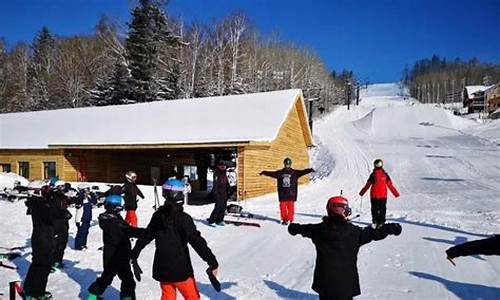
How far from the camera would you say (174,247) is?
14.0 ft

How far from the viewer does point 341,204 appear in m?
3.88

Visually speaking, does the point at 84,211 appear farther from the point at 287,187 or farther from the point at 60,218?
the point at 287,187

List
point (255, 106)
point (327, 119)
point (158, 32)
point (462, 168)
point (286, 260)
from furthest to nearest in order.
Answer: point (327, 119) → point (158, 32) → point (462, 168) → point (255, 106) → point (286, 260)

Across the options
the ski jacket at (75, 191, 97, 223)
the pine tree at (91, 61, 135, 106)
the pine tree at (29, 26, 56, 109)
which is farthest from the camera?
the pine tree at (29, 26, 56, 109)

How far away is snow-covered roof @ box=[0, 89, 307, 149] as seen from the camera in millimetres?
21781

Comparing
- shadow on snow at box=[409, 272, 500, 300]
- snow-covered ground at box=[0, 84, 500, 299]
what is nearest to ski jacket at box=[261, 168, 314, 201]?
snow-covered ground at box=[0, 84, 500, 299]

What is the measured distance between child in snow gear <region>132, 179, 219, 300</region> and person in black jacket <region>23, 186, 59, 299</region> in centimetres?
236

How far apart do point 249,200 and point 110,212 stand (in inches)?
523

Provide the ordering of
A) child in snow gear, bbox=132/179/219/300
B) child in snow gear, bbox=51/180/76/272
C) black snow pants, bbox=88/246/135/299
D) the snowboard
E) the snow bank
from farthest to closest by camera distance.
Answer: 1. the snow bank
2. the snowboard
3. child in snow gear, bbox=51/180/76/272
4. black snow pants, bbox=88/246/135/299
5. child in snow gear, bbox=132/179/219/300

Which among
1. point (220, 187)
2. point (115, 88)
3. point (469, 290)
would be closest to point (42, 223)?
point (220, 187)

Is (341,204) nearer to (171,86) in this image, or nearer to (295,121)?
(295,121)

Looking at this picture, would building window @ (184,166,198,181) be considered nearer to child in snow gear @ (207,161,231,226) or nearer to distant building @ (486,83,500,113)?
child in snow gear @ (207,161,231,226)

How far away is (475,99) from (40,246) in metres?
98.9

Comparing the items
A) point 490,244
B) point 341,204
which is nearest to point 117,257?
point 341,204
